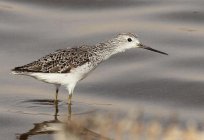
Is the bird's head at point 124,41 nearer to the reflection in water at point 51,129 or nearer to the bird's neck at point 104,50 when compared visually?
the bird's neck at point 104,50

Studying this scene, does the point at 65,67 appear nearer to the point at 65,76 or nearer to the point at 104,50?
the point at 65,76

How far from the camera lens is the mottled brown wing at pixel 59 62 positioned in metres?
11.5

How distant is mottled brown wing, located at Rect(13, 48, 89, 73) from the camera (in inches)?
453

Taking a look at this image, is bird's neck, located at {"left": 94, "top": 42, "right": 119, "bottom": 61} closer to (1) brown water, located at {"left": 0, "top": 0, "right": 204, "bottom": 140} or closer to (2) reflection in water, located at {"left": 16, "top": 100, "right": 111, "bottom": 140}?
(1) brown water, located at {"left": 0, "top": 0, "right": 204, "bottom": 140}

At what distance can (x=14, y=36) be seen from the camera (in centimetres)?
1510

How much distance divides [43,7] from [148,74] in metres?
4.15

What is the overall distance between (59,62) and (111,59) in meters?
2.84

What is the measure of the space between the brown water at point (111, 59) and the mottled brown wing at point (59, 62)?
614 millimetres

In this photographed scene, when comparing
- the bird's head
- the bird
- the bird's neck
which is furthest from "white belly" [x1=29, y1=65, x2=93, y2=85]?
the bird's head

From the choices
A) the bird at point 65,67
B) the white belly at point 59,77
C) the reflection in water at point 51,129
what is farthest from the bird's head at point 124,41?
the reflection in water at point 51,129

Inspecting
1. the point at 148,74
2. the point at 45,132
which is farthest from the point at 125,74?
the point at 45,132

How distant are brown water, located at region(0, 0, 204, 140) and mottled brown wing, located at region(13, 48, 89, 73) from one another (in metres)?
0.61

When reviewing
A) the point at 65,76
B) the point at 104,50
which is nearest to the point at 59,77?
the point at 65,76

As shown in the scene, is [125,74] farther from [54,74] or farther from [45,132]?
[45,132]
